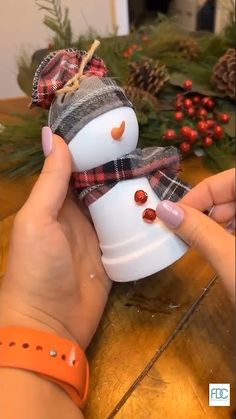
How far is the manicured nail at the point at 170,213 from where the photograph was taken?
0.45 m

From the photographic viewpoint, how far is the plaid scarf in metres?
0.50

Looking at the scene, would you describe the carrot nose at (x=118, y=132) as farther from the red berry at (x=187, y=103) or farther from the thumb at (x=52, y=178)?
the red berry at (x=187, y=103)

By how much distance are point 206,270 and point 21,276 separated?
0.77ft

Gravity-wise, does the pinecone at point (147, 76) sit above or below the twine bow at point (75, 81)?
below

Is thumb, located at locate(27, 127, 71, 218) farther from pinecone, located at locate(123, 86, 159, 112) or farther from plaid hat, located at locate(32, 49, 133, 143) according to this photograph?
pinecone, located at locate(123, 86, 159, 112)

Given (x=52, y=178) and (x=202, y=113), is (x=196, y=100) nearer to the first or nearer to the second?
(x=202, y=113)

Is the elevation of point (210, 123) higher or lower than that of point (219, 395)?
higher

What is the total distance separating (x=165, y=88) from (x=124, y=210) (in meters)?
0.39

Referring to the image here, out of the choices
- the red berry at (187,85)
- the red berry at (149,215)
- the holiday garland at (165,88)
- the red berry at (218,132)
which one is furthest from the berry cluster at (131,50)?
the red berry at (149,215)

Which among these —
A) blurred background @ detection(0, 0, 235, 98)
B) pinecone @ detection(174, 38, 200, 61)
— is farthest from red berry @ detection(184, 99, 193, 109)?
blurred background @ detection(0, 0, 235, 98)

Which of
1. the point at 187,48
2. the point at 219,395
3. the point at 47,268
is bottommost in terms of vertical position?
the point at 219,395

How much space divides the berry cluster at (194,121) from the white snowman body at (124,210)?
0.24 meters

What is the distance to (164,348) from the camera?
521 mm

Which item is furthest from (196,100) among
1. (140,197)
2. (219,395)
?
(219,395)
